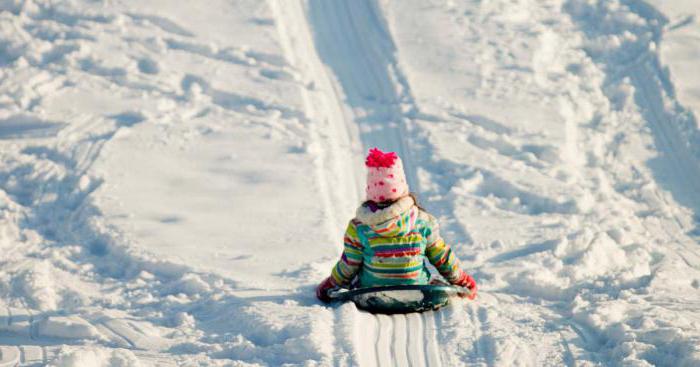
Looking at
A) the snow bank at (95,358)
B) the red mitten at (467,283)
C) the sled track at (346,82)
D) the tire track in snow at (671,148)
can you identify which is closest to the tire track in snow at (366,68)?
the sled track at (346,82)

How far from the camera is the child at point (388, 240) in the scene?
4.56 meters

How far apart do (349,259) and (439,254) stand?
0.52 meters

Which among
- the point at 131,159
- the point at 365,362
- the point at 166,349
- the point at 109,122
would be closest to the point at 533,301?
the point at 365,362

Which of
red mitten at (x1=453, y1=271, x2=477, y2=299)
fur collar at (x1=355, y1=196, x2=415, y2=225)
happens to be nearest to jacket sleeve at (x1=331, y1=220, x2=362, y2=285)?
fur collar at (x1=355, y1=196, x2=415, y2=225)

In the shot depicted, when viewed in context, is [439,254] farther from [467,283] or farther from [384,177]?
[384,177]

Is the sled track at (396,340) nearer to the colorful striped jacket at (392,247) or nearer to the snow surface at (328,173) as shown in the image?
the snow surface at (328,173)

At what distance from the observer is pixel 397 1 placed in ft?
29.5

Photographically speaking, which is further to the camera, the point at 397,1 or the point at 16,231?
the point at 397,1

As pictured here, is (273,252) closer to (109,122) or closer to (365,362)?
(365,362)

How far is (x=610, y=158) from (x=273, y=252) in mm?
3024

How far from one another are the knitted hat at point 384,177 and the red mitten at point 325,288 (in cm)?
Result: 61

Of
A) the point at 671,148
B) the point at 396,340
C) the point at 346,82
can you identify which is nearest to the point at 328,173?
the point at 346,82

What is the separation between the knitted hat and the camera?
453 centimetres

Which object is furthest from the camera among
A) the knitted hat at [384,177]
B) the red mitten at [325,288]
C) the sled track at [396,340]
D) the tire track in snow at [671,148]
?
the tire track in snow at [671,148]
